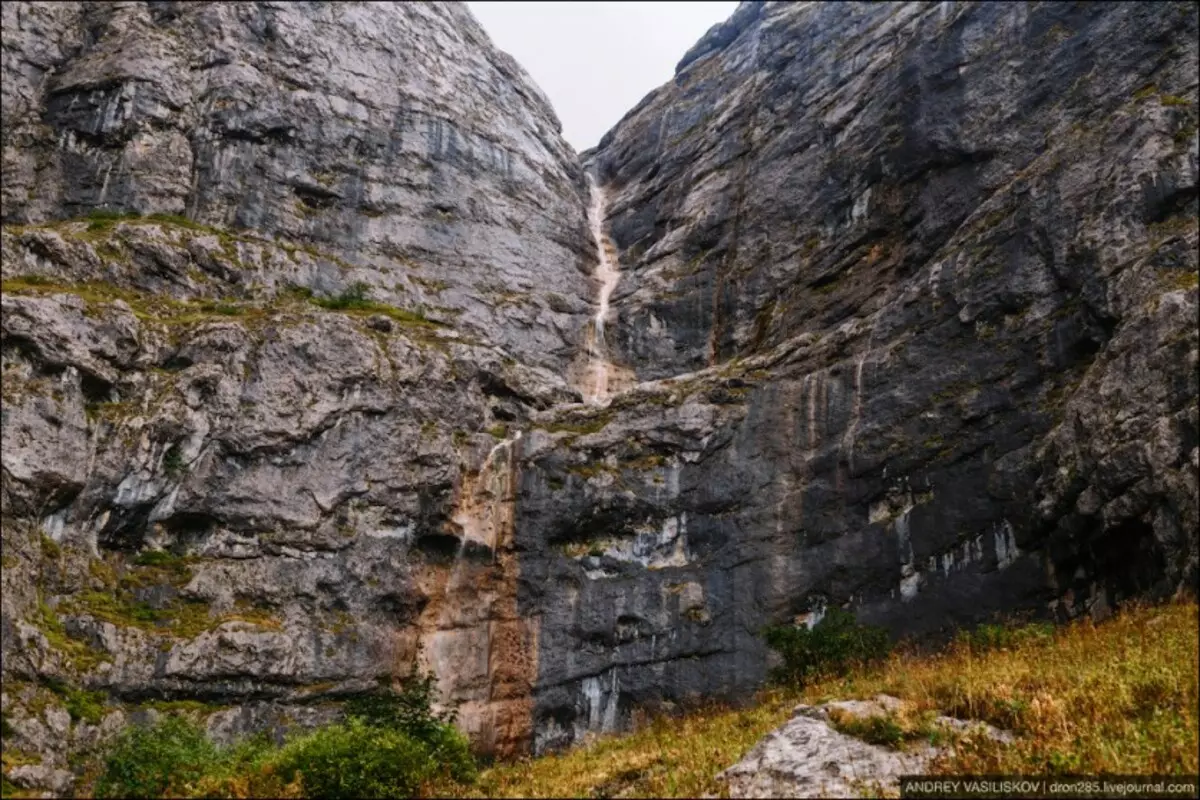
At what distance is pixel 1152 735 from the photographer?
1139 centimetres

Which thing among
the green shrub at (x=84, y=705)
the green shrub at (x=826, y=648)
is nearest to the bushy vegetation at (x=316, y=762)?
the green shrub at (x=84, y=705)

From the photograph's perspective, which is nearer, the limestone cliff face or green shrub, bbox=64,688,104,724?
green shrub, bbox=64,688,104,724

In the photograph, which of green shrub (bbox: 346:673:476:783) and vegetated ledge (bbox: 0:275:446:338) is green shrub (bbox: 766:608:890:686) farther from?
vegetated ledge (bbox: 0:275:446:338)

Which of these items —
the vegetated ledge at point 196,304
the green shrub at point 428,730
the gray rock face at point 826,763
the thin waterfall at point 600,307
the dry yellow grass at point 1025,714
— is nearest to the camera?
the dry yellow grass at point 1025,714

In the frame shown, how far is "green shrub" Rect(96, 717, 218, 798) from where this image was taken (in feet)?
56.2

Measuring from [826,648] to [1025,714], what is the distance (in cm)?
830

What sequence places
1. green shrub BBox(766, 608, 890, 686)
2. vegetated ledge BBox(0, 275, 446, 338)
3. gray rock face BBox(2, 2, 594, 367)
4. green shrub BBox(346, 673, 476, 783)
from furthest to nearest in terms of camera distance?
gray rock face BBox(2, 2, 594, 367)
vegetated ledge BBox(0, 275, 446, 338)
green shrub BBox(766, 608, 890, 686)
green shrub BBox(346, 673, 476, 783)

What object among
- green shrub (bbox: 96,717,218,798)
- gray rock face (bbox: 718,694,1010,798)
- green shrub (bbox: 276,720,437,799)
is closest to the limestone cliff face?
green shrub (bbox: 96,717,218,798)

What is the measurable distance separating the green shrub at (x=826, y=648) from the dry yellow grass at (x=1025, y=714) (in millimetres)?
1155

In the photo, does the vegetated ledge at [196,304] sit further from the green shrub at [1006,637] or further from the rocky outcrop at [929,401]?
the green shrub at [1006,637]

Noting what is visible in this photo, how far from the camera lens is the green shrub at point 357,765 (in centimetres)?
1496

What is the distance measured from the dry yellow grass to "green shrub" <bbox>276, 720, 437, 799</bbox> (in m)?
0.95

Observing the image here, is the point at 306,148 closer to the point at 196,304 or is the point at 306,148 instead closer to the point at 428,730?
the point at 196,304

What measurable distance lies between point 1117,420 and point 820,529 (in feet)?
31.3
